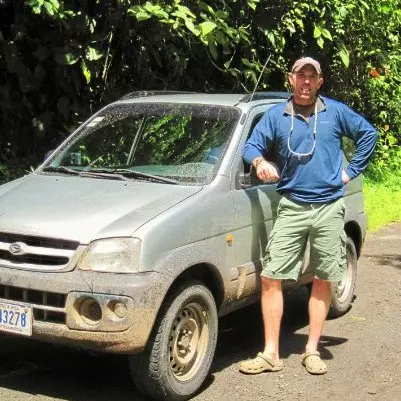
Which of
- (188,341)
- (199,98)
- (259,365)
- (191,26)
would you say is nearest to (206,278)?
(188,341)

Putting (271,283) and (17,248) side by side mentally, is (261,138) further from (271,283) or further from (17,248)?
(17,248)

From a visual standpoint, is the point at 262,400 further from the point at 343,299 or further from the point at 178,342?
the point at 343,299

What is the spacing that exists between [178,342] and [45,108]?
14.2ft

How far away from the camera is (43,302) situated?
14.1 feet

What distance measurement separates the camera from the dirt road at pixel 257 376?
478 cm

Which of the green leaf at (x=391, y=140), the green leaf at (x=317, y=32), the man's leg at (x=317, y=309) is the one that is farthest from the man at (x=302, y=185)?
the green leaf at (x=391, y=140)

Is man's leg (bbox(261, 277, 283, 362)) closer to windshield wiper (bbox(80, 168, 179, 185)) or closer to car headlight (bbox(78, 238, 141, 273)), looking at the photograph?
windshield wiper (bbox(80, 168, 179, 185))

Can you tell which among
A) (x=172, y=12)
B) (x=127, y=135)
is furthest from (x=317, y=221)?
(x=172, y=12)

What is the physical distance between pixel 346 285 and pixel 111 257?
3095mm

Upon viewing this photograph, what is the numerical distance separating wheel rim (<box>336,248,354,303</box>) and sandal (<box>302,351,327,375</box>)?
1462mm

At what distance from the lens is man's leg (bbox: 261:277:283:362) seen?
511cm

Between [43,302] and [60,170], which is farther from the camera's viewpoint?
[60,170]

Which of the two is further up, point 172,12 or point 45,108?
point 172,12

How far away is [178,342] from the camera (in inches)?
183
